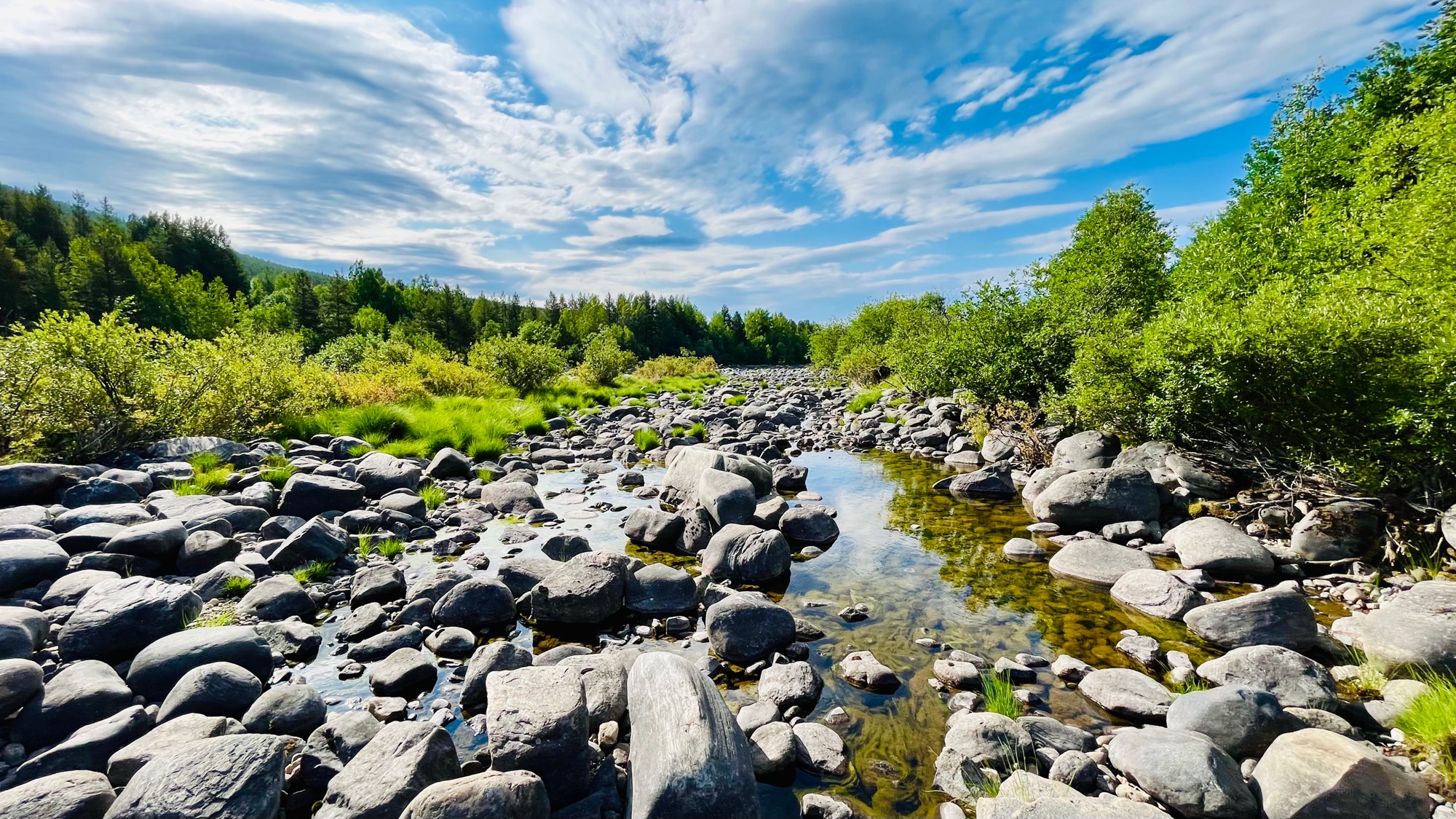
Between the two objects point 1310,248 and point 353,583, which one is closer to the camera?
point 353,583

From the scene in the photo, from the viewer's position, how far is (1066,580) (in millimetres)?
7434

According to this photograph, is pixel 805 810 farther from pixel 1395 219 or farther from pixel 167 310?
pixel 167 310

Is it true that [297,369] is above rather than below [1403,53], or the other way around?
below

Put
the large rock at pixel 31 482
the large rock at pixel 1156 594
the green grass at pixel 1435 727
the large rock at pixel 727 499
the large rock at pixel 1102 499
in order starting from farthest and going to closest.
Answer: the large rock at pixel 727 499 → the large rock at pixel 1102 499 → the large rock at pixel 31 482 → the large rock at pixel 1156 594 → the green grass at pixel 1435 727

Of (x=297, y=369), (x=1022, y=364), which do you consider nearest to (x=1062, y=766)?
(x=1022, y=364)

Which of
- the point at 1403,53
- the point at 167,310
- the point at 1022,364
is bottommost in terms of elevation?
the point at 1022,364

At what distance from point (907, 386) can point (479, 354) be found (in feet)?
67.2

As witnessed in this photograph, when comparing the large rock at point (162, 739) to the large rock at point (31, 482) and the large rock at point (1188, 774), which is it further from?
the large rock at point (31, 482)

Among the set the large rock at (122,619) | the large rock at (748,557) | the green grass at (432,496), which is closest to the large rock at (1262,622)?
the large rock at (748,557)

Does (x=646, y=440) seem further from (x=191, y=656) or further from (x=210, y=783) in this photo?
(x=210, y=783)

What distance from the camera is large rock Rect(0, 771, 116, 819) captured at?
2.98 meters

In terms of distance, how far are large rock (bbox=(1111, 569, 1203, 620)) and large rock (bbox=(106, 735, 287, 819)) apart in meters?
8.08

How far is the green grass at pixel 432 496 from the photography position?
10445mm

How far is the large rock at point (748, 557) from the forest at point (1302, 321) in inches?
262
